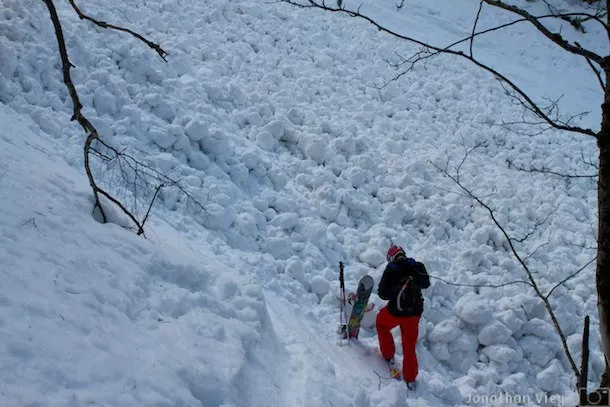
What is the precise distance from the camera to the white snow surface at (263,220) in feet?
11.6

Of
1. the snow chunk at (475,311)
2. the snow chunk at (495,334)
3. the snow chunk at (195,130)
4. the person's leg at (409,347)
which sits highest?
the snow chunk at (195,130)

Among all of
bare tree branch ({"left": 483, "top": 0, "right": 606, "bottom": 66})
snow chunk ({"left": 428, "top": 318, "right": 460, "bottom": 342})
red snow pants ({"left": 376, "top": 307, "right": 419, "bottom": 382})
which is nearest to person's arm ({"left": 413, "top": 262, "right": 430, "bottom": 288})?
red snow pants ({"left": 376, "top": 307, "right": 419, "bottom": 382})

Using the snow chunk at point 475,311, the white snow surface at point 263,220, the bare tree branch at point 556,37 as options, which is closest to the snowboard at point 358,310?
the white snow surface at point 263,220

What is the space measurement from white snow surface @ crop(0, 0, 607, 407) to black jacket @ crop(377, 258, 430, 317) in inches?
28.3

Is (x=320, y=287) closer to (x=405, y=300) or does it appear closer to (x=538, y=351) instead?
(x=405, y=300)

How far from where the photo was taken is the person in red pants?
16.8 feet

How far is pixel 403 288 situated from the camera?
200 inches

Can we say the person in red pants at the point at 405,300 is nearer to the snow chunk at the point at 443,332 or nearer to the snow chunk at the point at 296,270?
the snow chunk at the point at 443,332

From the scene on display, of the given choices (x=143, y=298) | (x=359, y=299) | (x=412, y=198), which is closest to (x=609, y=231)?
(x=143, y=298)

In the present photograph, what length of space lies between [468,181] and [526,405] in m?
3.84

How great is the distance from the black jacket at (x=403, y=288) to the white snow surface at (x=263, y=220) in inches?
28.3

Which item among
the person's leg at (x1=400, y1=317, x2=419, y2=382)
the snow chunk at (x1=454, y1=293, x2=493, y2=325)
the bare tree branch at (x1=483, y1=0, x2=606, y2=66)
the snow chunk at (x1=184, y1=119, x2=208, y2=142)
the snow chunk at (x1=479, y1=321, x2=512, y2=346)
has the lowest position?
the person's leg at (x1=400, y1=317, x2=419, y2=382)

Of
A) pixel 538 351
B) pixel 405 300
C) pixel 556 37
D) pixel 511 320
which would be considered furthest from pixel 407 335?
pixel 556 37

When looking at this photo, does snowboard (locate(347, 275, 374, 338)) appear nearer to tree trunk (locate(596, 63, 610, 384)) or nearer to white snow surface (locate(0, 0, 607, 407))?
white snow surface (locate(0, 0, 607, 407))
